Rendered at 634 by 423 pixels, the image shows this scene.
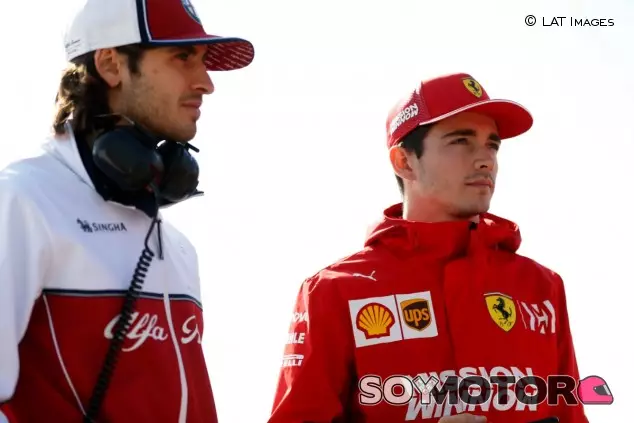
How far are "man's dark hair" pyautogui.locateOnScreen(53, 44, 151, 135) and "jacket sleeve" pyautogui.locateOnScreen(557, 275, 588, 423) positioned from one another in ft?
7.48

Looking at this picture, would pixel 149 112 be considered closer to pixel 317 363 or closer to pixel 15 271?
pixel 15 271

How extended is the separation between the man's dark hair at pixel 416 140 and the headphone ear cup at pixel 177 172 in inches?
59.8

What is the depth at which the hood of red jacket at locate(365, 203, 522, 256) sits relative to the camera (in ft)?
14.9

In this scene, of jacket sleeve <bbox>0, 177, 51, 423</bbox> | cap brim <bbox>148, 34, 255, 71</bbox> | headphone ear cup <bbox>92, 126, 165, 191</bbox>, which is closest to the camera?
jacket sleeve <bbox>0, 177, 51, 423</bbox>

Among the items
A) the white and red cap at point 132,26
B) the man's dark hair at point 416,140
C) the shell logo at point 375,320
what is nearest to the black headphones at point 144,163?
the white and red cap at point 132,26

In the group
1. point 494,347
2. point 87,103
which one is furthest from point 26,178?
point 494,347

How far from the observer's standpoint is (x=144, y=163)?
3441mm

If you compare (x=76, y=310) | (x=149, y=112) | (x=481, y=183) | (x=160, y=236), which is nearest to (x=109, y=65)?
(x=149, y=112)

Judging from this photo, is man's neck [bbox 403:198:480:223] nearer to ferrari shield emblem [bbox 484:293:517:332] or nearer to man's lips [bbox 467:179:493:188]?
man's lips [bbox 467:179:493:188]

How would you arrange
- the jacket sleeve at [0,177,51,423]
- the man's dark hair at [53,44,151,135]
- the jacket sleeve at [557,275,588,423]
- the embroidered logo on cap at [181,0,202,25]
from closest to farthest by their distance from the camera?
1. the jacket sleeve at [0,177,51,423]
2. the man's dark hair at [53,44,151,135]
3. the embroidered logo on cap at [181,0,202,25]
4. the jacket sleeve at [557,275,588,423]

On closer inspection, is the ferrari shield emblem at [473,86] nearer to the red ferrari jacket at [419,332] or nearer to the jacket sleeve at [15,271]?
the red ferrari jacket at [419,332]

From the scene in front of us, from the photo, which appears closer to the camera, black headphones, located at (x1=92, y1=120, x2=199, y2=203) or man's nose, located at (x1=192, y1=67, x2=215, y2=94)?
black headphones, located at (x1=92, y1=120, x2=199, y2=203)

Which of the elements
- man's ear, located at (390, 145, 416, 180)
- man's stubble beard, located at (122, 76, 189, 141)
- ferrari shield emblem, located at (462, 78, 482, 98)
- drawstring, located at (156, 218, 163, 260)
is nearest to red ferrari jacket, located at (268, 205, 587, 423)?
man's ear, located at (390, 145, 416, 180)

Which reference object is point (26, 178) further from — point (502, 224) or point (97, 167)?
point (502, 224)
